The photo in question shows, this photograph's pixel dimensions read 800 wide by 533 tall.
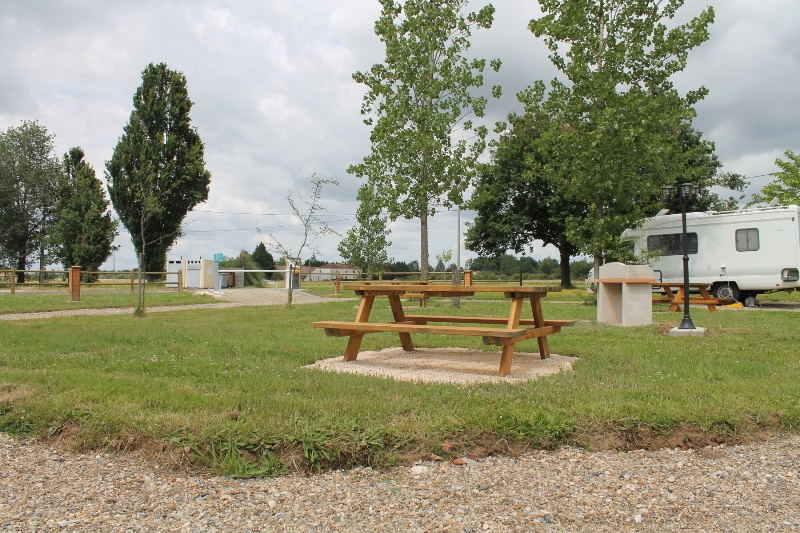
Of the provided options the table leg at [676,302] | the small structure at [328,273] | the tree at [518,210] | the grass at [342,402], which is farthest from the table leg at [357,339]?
the small structure at [328,273]

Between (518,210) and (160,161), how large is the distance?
2163 centimetres

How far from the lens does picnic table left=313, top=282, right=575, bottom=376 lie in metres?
5.61

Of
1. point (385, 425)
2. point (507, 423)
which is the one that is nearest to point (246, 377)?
point (385, 425)

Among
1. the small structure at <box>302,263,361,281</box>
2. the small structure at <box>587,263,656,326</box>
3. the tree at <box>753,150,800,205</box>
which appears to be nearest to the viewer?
the small structure at <box>587,263,656,326</box>

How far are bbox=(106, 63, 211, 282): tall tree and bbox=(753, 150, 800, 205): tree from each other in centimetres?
3171

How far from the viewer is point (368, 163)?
15961 mm

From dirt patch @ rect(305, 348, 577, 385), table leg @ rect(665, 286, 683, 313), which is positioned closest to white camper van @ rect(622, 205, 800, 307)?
table leg @ rect(665, 286, 683, 313)

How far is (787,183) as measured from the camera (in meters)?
29.1

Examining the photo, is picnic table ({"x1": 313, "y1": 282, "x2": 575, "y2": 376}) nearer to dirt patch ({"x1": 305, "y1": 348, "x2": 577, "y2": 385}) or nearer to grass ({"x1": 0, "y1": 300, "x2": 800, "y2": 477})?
dirt patch ({"x1": 305, "y1": 348, "x2": 577, "y2": 385})

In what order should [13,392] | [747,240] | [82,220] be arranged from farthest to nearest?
[82,220], [747,240], [13,392]

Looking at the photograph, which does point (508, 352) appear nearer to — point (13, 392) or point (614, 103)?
point (13, 392)

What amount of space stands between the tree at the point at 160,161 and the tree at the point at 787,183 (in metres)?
31.7

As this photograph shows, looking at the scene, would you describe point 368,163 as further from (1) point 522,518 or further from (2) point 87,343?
(1) point 522,518

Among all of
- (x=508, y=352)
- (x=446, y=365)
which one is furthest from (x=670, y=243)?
(x=508, y=352)
